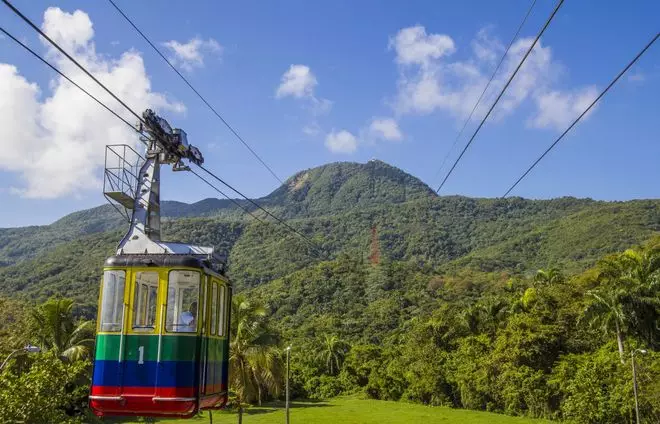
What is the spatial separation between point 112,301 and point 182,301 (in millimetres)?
1214

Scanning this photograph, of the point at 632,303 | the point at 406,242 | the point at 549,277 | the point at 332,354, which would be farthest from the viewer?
the point at 406,242

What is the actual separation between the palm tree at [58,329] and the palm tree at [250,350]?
27.5ft

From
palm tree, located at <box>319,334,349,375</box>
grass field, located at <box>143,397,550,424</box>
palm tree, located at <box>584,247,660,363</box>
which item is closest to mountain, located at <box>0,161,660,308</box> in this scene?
palm tree, located at <box>319,334,349,375</box>

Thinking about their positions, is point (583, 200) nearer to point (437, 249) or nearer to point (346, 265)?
point (437, 249)

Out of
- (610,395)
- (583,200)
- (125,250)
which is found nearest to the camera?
(125,250)

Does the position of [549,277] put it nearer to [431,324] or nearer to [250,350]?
[431,324]

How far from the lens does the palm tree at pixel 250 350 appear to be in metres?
32.5

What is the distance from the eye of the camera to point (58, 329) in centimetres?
3359

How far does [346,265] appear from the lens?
4877 inches

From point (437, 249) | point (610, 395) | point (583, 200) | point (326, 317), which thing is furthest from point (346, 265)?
point (583, 200)

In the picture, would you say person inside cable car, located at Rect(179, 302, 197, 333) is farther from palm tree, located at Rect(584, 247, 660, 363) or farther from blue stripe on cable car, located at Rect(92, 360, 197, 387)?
palm tree, located at Rect(584, 247, 660, 363)

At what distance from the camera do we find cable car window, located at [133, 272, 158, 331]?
33.5 feet

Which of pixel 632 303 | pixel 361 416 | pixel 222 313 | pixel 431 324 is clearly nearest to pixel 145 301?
pixel 222 313

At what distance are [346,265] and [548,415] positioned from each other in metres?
79.8
